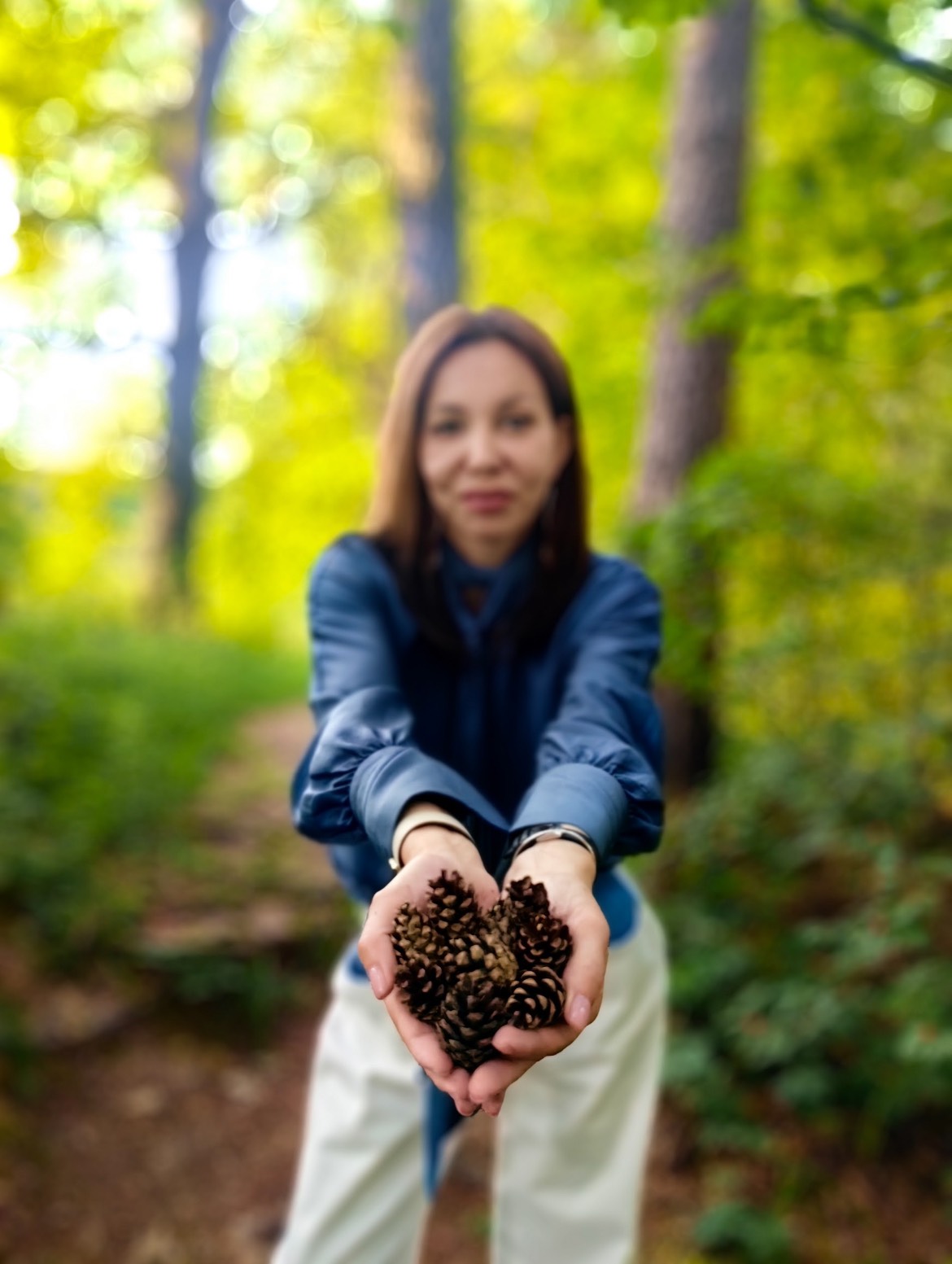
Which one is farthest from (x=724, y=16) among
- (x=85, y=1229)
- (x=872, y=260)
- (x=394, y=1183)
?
(x=85, y=1229)

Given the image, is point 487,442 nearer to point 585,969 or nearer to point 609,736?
point 609,736

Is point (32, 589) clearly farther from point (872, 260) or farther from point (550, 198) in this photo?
point (872, 260)

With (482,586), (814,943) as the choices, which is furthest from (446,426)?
(814,943)

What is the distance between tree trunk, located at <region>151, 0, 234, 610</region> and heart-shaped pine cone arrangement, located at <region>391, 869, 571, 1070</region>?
34.6 ft

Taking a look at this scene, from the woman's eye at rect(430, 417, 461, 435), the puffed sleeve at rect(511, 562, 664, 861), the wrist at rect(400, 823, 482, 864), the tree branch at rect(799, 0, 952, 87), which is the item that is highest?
the tree branch at rect(799, 0, 952, 87)

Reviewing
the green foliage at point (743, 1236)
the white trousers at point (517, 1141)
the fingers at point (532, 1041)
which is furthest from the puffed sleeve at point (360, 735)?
the green foliage at point (743, 1236)

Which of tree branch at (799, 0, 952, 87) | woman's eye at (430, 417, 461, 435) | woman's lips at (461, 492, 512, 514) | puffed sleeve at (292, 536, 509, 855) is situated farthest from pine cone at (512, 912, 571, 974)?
tree branch at (799, 0, 952, 87)

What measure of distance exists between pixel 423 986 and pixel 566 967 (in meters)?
0.17

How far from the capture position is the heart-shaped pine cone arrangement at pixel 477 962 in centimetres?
112

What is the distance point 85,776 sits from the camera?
443cm

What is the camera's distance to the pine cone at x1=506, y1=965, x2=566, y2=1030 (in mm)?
1108

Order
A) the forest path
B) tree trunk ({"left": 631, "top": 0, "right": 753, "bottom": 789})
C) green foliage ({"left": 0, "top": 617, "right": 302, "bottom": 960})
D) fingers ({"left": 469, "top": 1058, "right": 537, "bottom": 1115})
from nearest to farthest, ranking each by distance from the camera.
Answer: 1. fingers ({"left": 469, "top": 1058, "right": 537, "bottom": 1115})
2. the forest path
3. green foliage ({"left": 0, "top": 617, "right": 302, "bottom": 960})
4. tree trunk ({"left": 631, "top": 0, "right": 753, "bottom": 789})

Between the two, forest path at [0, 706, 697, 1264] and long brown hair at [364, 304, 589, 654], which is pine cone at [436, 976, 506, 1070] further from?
forest path at [0, 706, 697, 1264]

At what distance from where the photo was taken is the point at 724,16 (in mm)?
4598
